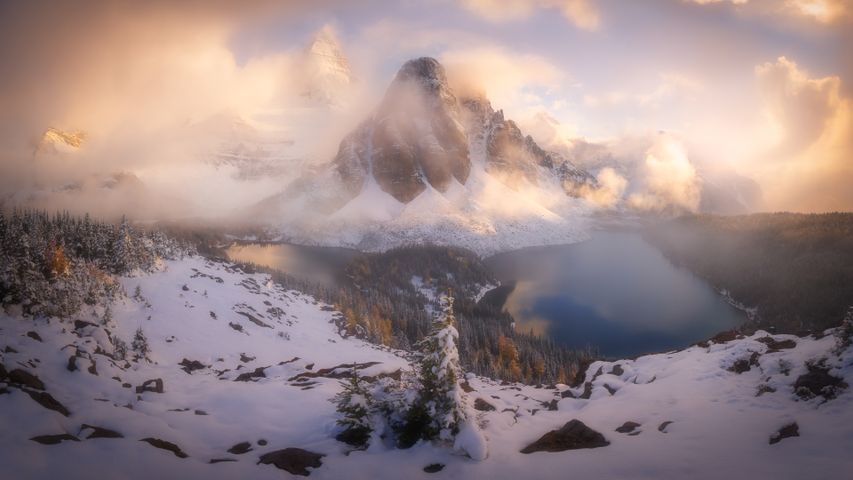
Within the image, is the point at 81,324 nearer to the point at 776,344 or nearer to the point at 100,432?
the point at 100,432

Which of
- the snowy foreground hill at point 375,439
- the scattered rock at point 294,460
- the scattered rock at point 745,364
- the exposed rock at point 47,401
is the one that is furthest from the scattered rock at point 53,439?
the scattered rock at point 745,364

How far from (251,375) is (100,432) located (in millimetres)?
14203

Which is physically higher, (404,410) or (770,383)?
(770,383)

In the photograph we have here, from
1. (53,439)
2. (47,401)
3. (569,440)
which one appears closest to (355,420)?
(569,440)

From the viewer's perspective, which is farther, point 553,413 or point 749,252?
point 749,252

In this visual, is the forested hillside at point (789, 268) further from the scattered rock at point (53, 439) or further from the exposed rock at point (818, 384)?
the scattered rock at point (53, 439)

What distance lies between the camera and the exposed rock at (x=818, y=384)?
14.1 metres

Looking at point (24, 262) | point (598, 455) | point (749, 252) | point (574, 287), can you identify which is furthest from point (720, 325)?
point (24, 262)

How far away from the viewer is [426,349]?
15766 mm

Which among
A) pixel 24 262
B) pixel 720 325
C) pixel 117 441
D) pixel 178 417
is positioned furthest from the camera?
pixel 720 325

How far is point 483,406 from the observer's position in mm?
21375

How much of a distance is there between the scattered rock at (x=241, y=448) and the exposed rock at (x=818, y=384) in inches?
899

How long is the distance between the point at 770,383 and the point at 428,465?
16.6 meters

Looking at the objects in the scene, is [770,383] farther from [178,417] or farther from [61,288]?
[61,288]
